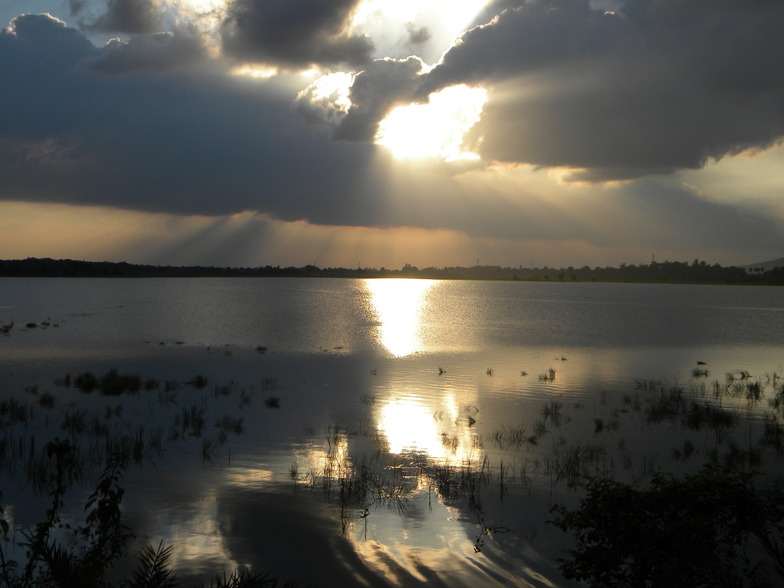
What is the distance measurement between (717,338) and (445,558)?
49.2 m

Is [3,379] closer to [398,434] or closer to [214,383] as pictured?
[214,383]

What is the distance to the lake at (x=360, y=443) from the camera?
31.6ft

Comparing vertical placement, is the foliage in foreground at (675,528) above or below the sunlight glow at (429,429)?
above

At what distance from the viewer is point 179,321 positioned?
63.2 m

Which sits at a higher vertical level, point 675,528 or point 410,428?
point 675,528

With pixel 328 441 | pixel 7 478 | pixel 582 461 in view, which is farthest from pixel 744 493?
pixel 7 478

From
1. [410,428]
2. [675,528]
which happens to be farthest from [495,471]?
[675,528]

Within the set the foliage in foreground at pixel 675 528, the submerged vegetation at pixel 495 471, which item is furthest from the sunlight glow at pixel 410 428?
the foliage in foreground at pixel 675 528

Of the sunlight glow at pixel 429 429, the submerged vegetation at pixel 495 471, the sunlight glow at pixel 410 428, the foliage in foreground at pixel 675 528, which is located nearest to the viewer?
the foliage in foreground at pixel 675 528

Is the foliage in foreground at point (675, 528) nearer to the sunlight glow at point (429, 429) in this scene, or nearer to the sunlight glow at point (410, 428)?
the sunlight glow at point (429, 429)

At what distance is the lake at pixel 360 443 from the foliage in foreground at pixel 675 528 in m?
1.59

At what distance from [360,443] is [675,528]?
33.3 ft

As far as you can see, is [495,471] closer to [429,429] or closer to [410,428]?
[429,429]

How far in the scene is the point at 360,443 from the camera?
16.2m
